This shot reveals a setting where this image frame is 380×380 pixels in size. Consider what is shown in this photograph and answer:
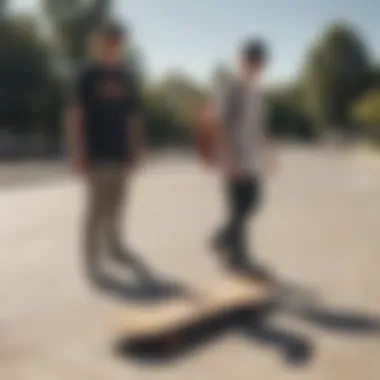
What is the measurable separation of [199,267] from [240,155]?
0.34m

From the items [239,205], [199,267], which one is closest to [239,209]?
[239,205]

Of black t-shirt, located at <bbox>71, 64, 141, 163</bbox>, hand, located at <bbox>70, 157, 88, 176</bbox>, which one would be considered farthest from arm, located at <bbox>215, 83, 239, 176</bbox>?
hand, located at <bbox>70, 157, 88, 176</bbox>

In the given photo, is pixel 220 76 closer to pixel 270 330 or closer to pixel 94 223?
pixel 94 223

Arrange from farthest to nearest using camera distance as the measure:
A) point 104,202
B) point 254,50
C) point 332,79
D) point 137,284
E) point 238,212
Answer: point 137,284 < point 238,212 < point 104,202 < point 254,50 < point 332,79

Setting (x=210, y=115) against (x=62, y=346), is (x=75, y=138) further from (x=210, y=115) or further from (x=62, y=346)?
(x=62, y=346)

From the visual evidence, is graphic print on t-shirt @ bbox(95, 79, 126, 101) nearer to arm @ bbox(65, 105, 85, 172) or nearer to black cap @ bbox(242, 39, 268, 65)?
arm @ bbox(65, 105, 85, 172)

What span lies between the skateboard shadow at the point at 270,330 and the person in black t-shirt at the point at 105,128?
275 mm

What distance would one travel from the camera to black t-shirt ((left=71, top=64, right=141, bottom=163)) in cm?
152

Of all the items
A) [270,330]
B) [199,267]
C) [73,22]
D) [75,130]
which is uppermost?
[73,22]

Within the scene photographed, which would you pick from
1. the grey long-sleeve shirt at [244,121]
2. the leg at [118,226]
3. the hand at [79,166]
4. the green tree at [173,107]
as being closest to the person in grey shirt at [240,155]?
the grey long-sleeve shirt at [244,121]

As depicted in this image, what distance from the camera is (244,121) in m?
1.74

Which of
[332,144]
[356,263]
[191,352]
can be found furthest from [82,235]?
[356,263]

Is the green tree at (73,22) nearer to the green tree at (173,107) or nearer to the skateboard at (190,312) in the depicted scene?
the green tree at (173,107)

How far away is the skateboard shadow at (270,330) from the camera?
167cm
